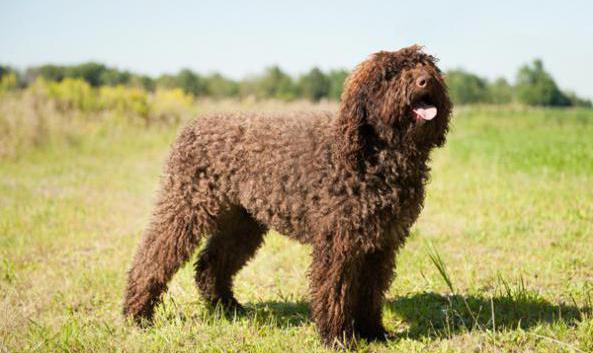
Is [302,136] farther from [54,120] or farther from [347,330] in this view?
[54,120]

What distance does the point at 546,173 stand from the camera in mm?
11641

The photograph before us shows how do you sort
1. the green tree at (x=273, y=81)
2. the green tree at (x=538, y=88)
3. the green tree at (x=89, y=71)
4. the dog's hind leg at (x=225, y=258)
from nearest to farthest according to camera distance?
the dog's hind leg at (x=225, y=258)
the green tree at (x=89, y=71)
the green tree at (x=273, y=81)
the green tree at (x=538, y=88)

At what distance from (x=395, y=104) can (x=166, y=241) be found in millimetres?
2390

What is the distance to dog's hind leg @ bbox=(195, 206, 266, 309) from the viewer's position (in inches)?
219

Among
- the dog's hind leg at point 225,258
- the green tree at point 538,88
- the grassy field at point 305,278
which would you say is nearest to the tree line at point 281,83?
the green tree at point 538,88

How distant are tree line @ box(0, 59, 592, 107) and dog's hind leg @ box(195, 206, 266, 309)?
1302cm

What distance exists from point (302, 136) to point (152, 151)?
14.0m

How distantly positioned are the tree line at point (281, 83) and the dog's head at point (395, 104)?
45.9 feet

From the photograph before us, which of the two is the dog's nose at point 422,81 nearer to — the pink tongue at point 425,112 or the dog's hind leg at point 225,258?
the pink tongue at point 425,112

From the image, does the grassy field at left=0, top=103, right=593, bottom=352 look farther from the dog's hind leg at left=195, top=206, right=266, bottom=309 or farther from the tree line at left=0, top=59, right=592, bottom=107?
the tree line at left=0, top=59, right=592, bottom=107

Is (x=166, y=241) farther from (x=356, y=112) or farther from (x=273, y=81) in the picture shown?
(x=273, y=81)

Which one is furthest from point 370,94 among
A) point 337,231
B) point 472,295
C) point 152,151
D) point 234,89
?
point 234,89

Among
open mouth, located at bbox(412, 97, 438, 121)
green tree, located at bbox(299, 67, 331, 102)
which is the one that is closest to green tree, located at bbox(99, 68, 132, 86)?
green tree, located at bbox(299, 67, 331, 102)

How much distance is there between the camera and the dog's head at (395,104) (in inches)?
156
